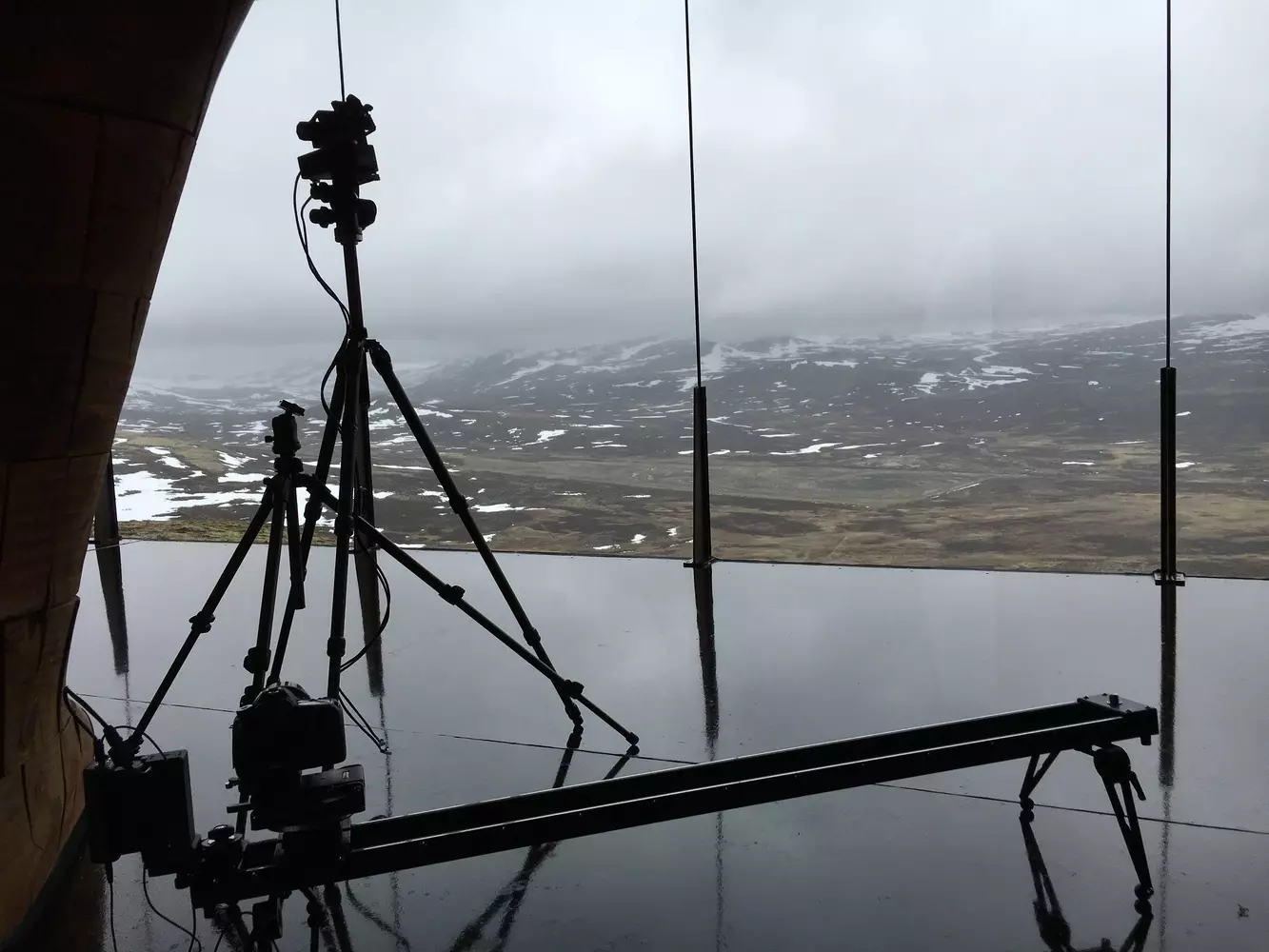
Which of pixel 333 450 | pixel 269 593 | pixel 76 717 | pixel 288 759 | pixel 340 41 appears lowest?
pixel 76 717

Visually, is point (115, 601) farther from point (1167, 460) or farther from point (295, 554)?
point (1167, 460)

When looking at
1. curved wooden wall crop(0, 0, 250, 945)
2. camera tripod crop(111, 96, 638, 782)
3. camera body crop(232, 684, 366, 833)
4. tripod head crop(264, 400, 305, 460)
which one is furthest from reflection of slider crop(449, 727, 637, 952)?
tripod head crop(264, 400, 305, 460)

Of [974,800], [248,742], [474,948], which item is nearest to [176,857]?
[248,742]

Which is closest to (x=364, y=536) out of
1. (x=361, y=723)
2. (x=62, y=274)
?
(x=361, y=723)

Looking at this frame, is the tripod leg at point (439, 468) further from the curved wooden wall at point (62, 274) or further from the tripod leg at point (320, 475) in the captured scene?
the curved wooden wall at point (62, 274)

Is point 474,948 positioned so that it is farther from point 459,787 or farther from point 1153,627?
point 1153,627

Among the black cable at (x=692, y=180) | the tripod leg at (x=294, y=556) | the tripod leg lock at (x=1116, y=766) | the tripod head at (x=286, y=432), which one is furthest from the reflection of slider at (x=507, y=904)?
the black cable at (x=692, y=180)

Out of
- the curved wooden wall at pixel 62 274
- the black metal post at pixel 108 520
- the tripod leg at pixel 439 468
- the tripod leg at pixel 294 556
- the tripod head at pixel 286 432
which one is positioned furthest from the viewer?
the black metal post at pixel 108 520
